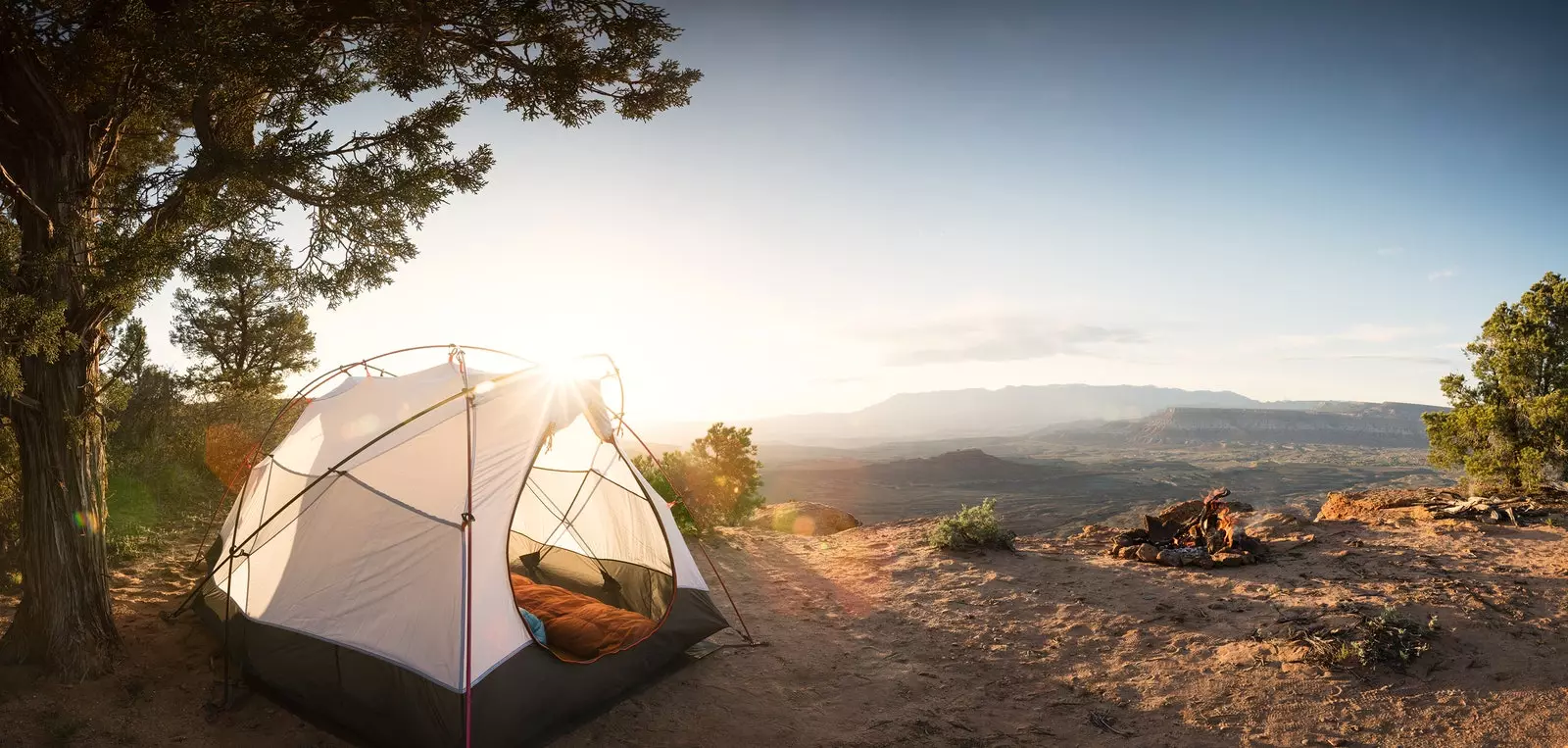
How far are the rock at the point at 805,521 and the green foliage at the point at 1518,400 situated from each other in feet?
48.0

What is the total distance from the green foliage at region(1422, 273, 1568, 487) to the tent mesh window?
17856 mm

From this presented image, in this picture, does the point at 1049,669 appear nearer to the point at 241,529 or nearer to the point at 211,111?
the point at 241,529

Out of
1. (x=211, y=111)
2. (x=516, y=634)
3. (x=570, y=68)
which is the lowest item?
(x=516, y=634)

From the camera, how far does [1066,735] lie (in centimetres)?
546

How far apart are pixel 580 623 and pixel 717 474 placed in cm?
1133

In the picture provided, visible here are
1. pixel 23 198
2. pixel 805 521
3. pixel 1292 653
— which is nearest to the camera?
pixel 23 198

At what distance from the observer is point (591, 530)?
28.8 feet

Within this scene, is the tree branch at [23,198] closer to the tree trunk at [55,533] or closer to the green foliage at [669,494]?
the tree trunk at [55,533]

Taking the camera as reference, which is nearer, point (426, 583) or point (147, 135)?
point (426, 583)

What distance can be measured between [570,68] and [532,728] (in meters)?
6.32

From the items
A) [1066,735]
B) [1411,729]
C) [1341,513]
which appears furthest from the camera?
[1341,513]

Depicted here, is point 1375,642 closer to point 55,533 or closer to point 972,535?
point 972,535

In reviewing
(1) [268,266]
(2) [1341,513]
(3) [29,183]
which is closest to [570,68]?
(1) [268,266]

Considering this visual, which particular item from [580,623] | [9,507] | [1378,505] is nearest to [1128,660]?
[580,623]
